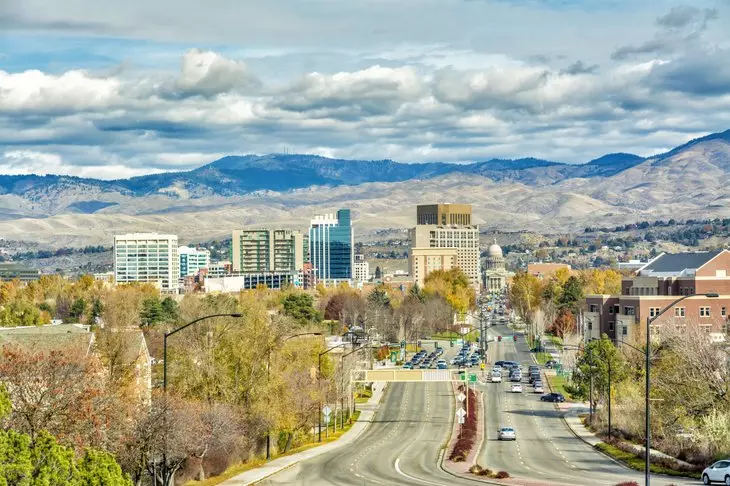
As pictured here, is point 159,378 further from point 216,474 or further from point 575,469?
point 575,469

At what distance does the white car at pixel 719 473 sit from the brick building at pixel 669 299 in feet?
257

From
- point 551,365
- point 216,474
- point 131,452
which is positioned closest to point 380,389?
point 551,365

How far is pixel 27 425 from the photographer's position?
57188 mm

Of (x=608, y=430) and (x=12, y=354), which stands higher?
(x=12, y=354)

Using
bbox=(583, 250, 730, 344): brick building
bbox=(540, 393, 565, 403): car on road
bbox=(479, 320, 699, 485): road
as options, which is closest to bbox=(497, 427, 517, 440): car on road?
bbox=(479, 320, 699, 485): road

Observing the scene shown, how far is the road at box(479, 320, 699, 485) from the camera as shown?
73.1m

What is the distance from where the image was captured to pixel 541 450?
90500 millimetres

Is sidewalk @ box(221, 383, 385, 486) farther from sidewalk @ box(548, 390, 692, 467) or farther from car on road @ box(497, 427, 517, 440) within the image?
sidewalk @ box(548, 390, 692, 467)

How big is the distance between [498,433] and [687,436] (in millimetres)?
23542

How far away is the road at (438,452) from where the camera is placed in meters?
72.5

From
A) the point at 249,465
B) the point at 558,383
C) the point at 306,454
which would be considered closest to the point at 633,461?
the point at 306,454

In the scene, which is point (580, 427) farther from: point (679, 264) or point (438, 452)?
point (679, 264)

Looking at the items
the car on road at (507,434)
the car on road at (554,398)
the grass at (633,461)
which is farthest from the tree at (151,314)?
the grass at (633,461)

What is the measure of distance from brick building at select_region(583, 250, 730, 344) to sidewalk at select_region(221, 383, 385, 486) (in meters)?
33.8
